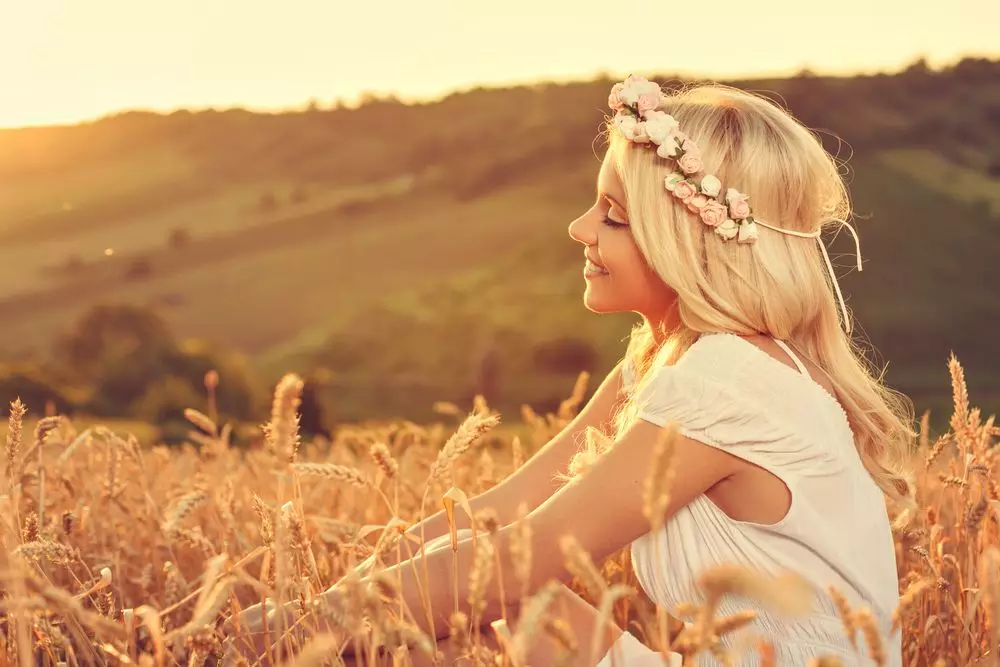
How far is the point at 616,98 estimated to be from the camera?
2.85m

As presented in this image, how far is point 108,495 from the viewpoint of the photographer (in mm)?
2879

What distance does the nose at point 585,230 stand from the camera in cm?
268

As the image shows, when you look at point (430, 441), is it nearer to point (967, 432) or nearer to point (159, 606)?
point (159, 606)

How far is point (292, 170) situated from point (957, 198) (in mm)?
28142

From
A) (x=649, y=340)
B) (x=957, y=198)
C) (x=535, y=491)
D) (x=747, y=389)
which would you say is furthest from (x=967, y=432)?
(x=957, y=198)

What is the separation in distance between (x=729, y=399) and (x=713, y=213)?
502mm

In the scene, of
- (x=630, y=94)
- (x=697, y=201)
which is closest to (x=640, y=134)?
(x=630, y=94)

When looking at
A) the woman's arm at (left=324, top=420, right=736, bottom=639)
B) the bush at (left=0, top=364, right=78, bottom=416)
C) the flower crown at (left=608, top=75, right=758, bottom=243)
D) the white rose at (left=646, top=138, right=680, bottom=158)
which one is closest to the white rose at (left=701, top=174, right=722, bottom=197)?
the flower crown at (left=608, top=75, right=758, bottom=243)

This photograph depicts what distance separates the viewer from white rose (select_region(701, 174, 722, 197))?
2477 millimetres

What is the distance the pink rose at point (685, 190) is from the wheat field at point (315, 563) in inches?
28.1

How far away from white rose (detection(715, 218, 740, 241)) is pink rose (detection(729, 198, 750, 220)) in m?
0.02

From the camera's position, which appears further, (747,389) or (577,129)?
(577,129)

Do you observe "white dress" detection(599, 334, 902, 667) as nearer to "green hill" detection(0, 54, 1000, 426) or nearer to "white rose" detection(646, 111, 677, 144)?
"white rose" detection(646, 111, 677, 144)

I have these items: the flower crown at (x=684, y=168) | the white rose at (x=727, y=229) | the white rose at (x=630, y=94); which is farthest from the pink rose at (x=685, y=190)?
the white rose at (x=630, y=94)
